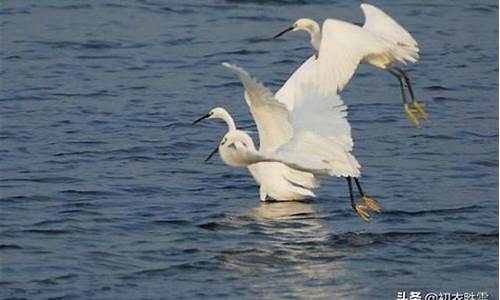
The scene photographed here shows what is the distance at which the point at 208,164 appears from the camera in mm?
14359

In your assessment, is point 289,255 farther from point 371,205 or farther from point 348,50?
point 348,50

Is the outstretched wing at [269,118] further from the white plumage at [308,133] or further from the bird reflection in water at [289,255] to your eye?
the bird reflection in water at [289,255]

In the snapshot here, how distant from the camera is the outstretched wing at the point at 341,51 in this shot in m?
12.0

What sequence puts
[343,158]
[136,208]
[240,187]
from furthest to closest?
[240,187] → [136,208] → [343,158]

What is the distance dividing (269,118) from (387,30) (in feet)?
4.57

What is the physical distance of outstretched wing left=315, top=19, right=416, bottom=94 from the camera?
12.0 meters

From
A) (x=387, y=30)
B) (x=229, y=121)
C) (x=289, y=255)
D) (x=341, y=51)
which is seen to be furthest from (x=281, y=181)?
(x=289, y=255)

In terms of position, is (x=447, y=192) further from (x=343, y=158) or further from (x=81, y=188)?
(x=81, y=188)

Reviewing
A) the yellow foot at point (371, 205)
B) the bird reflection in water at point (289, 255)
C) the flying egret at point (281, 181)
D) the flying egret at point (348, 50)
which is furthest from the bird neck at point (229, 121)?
the yellow foot at point (371, 205)

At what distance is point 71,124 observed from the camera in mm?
15859

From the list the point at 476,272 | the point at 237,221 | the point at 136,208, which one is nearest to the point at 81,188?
the point at 136,208

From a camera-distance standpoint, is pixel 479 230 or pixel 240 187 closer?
pixel 479 230

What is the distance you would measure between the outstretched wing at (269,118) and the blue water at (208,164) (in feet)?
2.03

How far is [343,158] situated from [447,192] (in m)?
1.92
